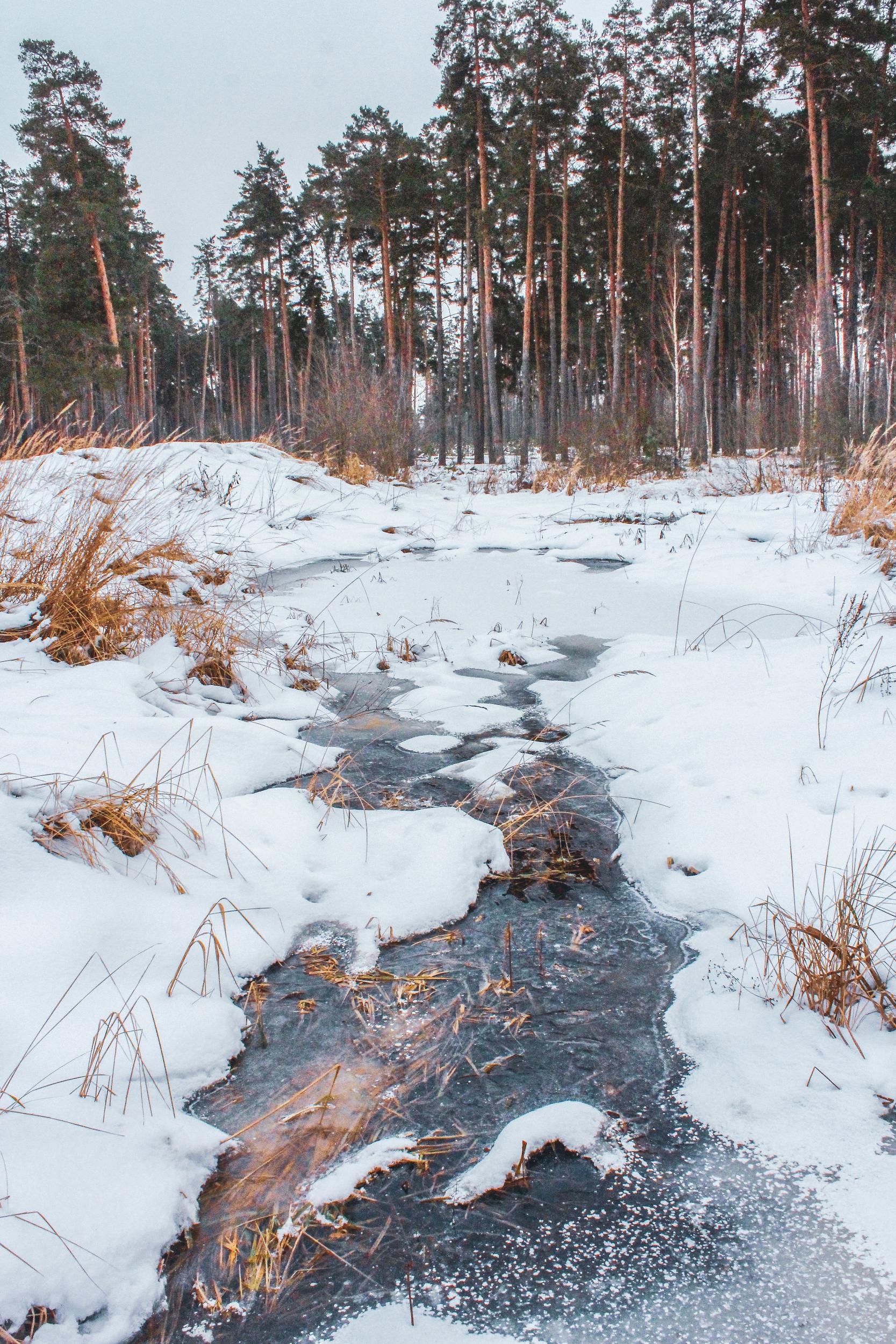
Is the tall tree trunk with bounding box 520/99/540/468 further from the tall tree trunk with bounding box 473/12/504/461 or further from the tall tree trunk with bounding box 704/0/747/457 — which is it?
the tall tree trunk with bounding box 704/0/747/457

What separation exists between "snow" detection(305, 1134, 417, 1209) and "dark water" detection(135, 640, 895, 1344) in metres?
0.02

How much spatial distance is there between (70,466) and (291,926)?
19.2 feet

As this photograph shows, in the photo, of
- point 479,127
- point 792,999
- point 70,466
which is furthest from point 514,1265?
point 479,127

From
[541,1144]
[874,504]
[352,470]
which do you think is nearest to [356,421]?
[352,470]

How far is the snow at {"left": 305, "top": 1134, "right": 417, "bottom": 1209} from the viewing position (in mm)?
1063

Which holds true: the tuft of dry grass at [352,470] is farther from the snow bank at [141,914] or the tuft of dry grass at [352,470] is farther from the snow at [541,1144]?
the snow at [541,1144]

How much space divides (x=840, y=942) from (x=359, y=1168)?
0.95 metres

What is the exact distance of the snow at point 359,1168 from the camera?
1063 mm

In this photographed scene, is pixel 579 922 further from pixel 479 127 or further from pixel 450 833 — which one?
pixel 479 127

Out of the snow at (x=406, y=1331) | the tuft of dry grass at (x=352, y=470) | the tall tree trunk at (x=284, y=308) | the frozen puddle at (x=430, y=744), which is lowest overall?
the snow at (x=406, y=1331)

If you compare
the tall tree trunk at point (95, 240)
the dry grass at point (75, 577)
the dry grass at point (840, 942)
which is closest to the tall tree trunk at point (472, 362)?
the tall tree trunk at point (95, 240)

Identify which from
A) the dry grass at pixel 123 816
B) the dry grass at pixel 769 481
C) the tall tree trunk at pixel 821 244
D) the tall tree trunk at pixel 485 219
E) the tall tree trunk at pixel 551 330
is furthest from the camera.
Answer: the tall tree trunk at pixel 551 330

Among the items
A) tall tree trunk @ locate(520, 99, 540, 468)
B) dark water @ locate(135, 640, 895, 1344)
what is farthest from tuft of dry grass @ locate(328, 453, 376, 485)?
dark water @ locate(135, 640, 895, 1344)

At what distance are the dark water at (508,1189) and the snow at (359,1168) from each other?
18 mm
